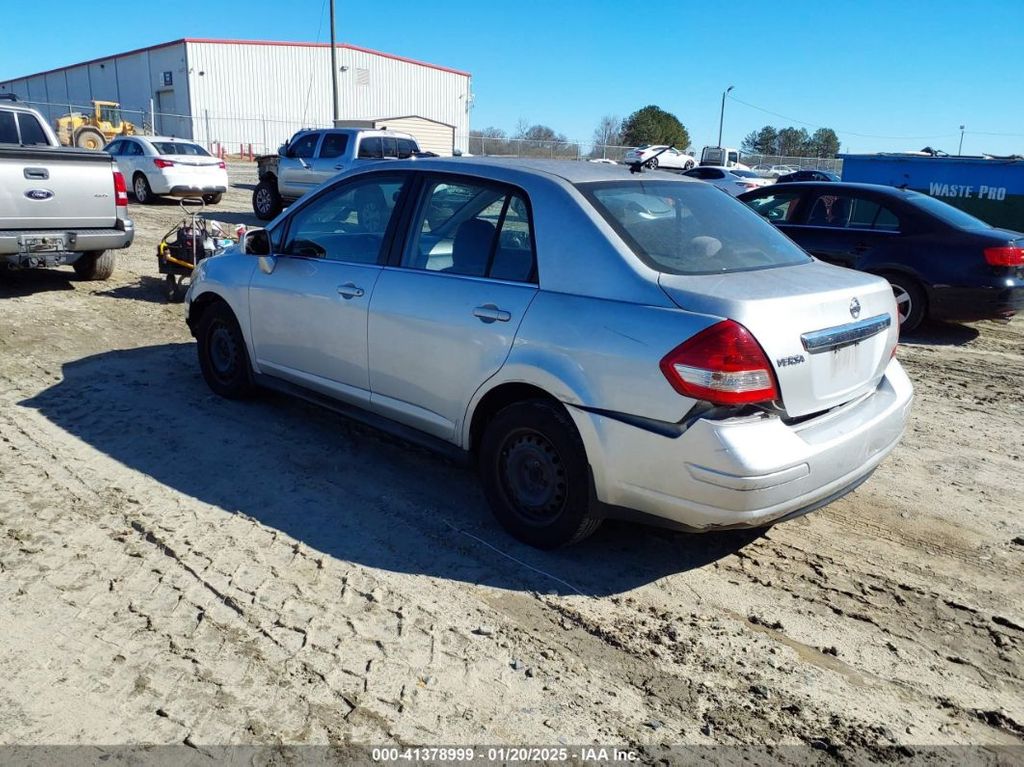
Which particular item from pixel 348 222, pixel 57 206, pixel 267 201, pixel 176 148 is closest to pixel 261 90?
pixel 176 148

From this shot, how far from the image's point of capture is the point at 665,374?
3.17 meters

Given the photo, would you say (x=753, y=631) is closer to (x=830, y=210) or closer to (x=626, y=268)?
(x=626, y=268)

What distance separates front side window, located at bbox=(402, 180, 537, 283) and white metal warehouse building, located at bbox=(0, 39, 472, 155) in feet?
125

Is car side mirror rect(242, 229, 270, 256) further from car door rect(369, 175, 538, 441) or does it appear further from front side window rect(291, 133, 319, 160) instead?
front side window rect(291, 133, 319, 160)

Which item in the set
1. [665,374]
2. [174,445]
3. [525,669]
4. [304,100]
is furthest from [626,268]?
[304,100]

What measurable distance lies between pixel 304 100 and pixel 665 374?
52736 millimetres

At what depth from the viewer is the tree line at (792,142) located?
79938 mm

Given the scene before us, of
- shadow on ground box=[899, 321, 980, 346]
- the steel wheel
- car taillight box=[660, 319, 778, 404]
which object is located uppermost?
car taillight box=[660, 319, 778, 404]

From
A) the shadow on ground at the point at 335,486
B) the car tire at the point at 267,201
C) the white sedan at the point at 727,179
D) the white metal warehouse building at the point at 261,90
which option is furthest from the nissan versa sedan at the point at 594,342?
the white metal warehouse building at the point at 261,90

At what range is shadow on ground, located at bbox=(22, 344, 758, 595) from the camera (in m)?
3.75

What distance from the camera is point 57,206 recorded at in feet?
27.3

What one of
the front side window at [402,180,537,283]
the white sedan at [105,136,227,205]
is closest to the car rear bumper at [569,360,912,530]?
the front side window at [402,180,537,283]

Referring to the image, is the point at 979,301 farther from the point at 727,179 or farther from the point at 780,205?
the point at 727,179

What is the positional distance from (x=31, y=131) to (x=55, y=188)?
2.10 meters
